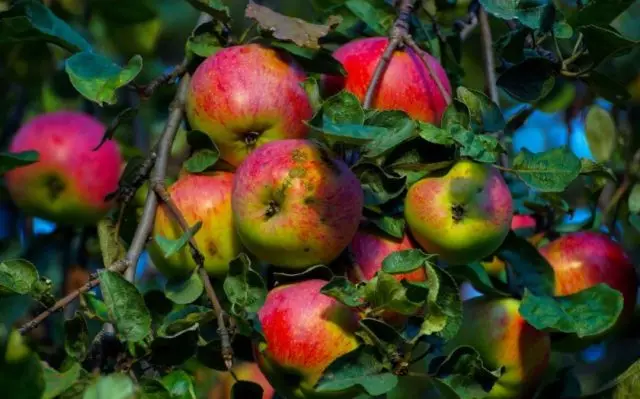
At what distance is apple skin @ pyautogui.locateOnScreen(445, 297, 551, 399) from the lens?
4.04 feet

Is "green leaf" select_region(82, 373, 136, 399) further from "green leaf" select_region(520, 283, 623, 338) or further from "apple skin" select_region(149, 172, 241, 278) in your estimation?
"green leaf" select_region(520, 283, 623, 338)

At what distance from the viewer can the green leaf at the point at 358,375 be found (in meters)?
0.91

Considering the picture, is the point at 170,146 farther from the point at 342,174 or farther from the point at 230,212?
the point at 342,174

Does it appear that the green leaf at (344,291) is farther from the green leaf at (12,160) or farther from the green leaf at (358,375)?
the green leaf at (12,160)

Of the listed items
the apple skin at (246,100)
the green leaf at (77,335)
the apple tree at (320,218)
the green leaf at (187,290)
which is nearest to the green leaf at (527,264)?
the apple tree at (320,218)

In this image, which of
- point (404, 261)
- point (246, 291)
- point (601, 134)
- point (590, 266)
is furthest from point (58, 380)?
point (601, 134)

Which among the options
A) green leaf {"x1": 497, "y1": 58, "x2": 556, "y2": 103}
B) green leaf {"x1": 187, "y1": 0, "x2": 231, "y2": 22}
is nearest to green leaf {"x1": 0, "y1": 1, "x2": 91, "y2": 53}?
green leaf {"x1": 187, "y1": 0, "x2": 231, "y2": 22}

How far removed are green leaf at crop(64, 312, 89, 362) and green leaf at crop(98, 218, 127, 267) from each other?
105 millimetres

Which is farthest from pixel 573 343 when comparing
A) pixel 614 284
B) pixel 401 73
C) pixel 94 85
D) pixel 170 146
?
pixel 94 85

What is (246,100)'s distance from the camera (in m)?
1.14

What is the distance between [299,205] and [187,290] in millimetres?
137

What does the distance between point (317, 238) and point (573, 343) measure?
0.46 m

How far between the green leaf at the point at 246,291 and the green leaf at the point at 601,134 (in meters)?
0.76

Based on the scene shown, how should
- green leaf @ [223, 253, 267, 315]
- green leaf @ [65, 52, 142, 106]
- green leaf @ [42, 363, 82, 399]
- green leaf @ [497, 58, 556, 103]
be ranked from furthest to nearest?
green leaf @ [497, 58, 556, 103] < green leaf @ [65, 52, 142, 106] < green leaf @ [223, 253, 267, 315] < green leaf @ [42, 363, 82, 399]
